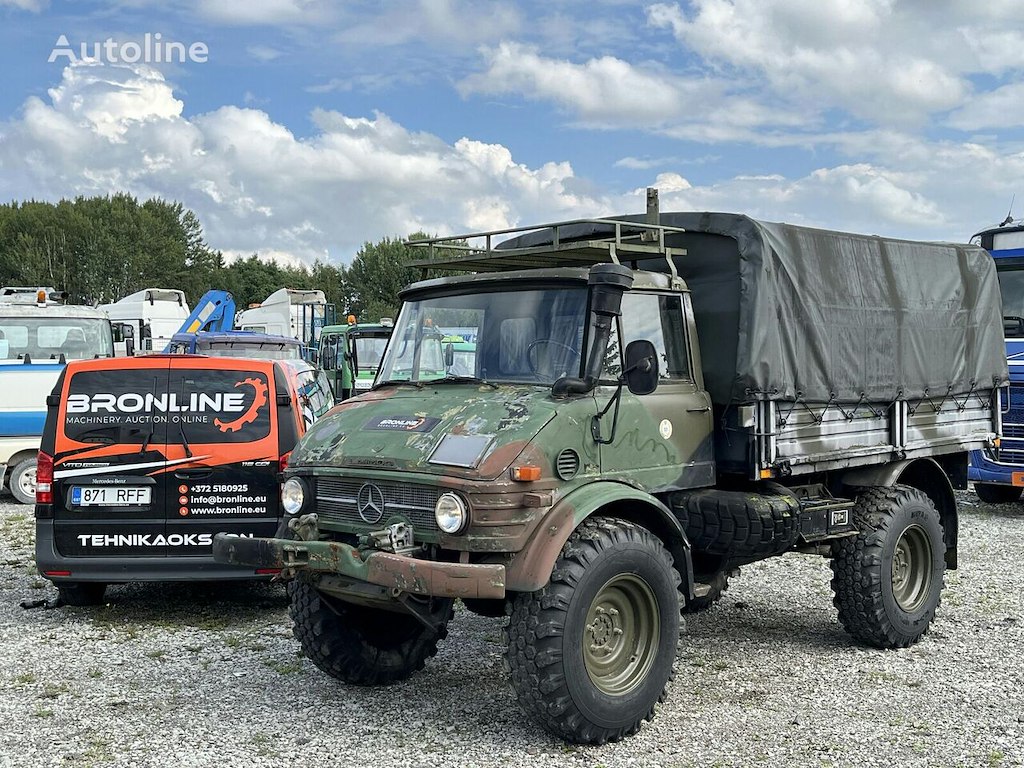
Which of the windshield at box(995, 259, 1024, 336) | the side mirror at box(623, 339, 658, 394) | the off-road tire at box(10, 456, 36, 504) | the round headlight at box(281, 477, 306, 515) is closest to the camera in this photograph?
the side mirror at box(623, 339, 658, 394)

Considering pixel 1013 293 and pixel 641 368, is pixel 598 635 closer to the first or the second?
pixel 641 368

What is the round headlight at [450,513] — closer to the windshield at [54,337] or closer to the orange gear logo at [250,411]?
the orange gear logo at [250,411]

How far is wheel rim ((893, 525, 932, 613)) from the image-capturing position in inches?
298

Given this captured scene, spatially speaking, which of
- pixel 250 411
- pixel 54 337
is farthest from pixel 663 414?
pixel 54 337

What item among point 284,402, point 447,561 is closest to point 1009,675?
point 447,561

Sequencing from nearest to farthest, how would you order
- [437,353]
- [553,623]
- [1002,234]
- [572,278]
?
[553,623] < [572,278] < [437,353] < [1002,234]

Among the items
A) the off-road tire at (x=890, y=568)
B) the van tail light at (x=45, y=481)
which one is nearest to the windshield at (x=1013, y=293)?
the off-road tire at (x=890, y=568)

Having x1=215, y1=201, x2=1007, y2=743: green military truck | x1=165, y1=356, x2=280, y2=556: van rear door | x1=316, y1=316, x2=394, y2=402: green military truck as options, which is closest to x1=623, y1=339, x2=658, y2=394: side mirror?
x1=215, y1=201, x2=1007, y2=743: green military truck

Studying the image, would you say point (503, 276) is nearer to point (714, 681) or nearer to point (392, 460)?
point (392, 460)

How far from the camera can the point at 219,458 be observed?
781 cm

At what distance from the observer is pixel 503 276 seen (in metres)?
6.21

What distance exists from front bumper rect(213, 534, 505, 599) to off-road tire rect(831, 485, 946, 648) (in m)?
3.08

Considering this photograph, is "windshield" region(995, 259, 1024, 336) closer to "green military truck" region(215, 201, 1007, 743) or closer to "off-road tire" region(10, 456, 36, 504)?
"green military truck" region(215, 201, 1007, 743)

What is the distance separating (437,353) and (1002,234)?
416 inches
